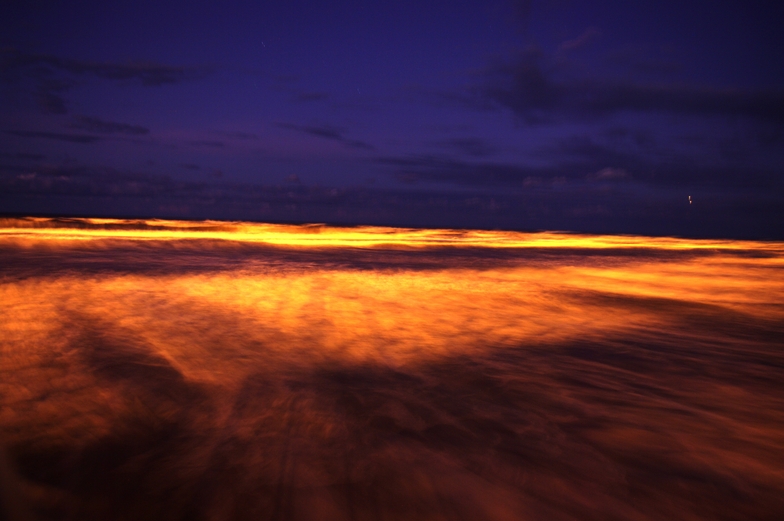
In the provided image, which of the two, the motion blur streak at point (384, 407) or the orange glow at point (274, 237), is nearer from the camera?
the motion blur streak at point (384, 407)

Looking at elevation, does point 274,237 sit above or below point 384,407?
above

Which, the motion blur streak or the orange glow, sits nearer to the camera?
the motion blur streak

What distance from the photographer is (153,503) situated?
173 cm

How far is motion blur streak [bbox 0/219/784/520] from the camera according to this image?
5.91ft

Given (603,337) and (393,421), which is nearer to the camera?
(393,421)

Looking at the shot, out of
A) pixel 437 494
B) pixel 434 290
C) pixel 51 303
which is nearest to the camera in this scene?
pixel 437 494

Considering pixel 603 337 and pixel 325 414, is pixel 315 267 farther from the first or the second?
pixel 325 414

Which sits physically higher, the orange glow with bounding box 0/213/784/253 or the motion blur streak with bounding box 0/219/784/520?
→ the orange glow with bounding box 0/213/784/253

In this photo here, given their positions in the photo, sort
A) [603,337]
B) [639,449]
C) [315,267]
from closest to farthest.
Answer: [639,449] < [603,337] < [315,267]

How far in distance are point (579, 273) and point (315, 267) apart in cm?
476

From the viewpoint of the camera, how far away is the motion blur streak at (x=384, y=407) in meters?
1.80

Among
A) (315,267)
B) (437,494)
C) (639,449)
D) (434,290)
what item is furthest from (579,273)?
(437,494)

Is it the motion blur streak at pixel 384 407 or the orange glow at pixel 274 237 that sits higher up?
the orange glow at pixel 274 237

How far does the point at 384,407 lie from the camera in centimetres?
262
